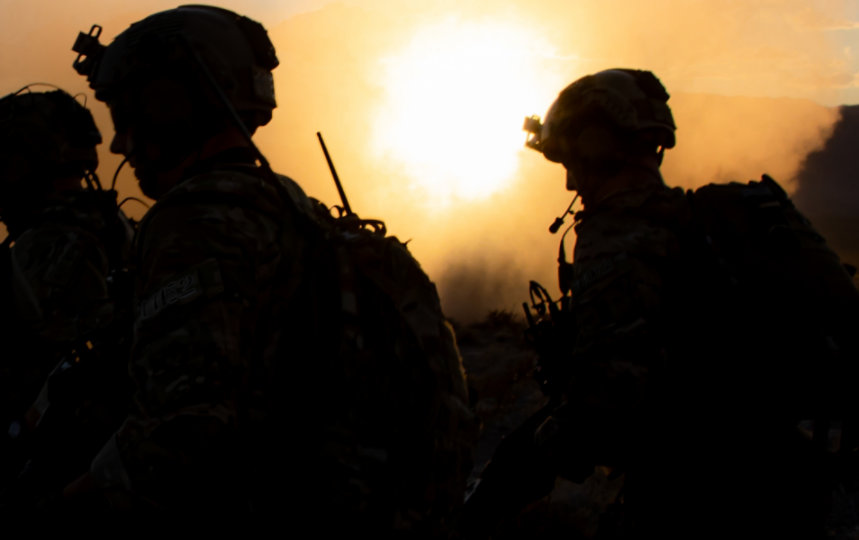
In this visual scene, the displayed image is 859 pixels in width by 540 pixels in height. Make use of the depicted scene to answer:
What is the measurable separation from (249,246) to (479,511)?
1.80 meters

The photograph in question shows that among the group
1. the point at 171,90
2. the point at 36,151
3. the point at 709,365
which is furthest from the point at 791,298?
the point at 36,151

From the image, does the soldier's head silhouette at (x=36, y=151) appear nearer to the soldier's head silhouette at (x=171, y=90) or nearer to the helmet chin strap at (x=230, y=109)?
the soldier's head silhouette at (x=171, y=90)

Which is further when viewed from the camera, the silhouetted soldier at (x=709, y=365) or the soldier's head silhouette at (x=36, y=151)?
the soldier's head silhouette at (x=36, y=151)

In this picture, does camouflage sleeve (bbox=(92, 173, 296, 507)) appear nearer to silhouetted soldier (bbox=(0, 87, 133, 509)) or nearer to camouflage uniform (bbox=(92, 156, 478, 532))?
camouflage uniform (bbox=(92, 156, 478, 532))

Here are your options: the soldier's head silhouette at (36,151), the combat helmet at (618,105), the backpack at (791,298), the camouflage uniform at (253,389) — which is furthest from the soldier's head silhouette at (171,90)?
the soldier's head silhouette at (36,151)

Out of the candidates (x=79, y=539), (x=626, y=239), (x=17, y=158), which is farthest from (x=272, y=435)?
(x=17, y=158)

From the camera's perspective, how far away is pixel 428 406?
4.77 feet

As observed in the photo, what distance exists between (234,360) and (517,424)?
6532mm

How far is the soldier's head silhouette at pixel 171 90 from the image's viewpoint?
5.38 ft

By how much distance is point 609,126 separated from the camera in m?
2.93

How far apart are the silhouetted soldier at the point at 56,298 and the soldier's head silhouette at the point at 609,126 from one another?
204 centimetres

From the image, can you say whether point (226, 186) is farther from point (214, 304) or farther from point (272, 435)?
point (272, 435)

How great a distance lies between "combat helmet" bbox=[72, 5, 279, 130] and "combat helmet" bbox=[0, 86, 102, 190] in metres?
1.81

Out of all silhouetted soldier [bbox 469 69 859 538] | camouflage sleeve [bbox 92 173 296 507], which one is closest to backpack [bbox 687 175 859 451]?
silhouetted soldier [bbox 469 69 859 538]
